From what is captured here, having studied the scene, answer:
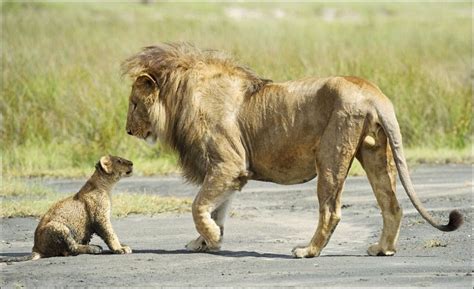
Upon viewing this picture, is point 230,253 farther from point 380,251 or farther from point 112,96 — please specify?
point 112,96

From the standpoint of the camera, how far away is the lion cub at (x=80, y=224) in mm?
9922

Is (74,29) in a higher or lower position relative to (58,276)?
lower

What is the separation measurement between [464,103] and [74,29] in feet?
42.0

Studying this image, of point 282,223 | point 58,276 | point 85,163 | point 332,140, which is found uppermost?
point 332,140

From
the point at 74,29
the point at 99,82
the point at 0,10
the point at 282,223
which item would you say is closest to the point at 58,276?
the point at 282,223

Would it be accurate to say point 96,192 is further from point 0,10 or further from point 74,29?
point 0,10

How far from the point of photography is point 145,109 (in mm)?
10711

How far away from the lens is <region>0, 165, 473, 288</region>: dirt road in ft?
29.1

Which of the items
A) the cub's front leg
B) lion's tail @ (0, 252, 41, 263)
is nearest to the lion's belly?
the cub's front leg

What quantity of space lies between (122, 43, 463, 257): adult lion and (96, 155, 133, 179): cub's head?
0.34 metres

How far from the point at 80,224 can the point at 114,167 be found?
26.7 inches

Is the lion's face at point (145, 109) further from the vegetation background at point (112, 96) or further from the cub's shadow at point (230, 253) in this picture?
the vegetation background at point (112, 96)

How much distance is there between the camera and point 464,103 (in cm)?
1897

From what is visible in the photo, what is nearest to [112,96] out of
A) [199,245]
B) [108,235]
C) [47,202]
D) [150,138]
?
[47,202]
